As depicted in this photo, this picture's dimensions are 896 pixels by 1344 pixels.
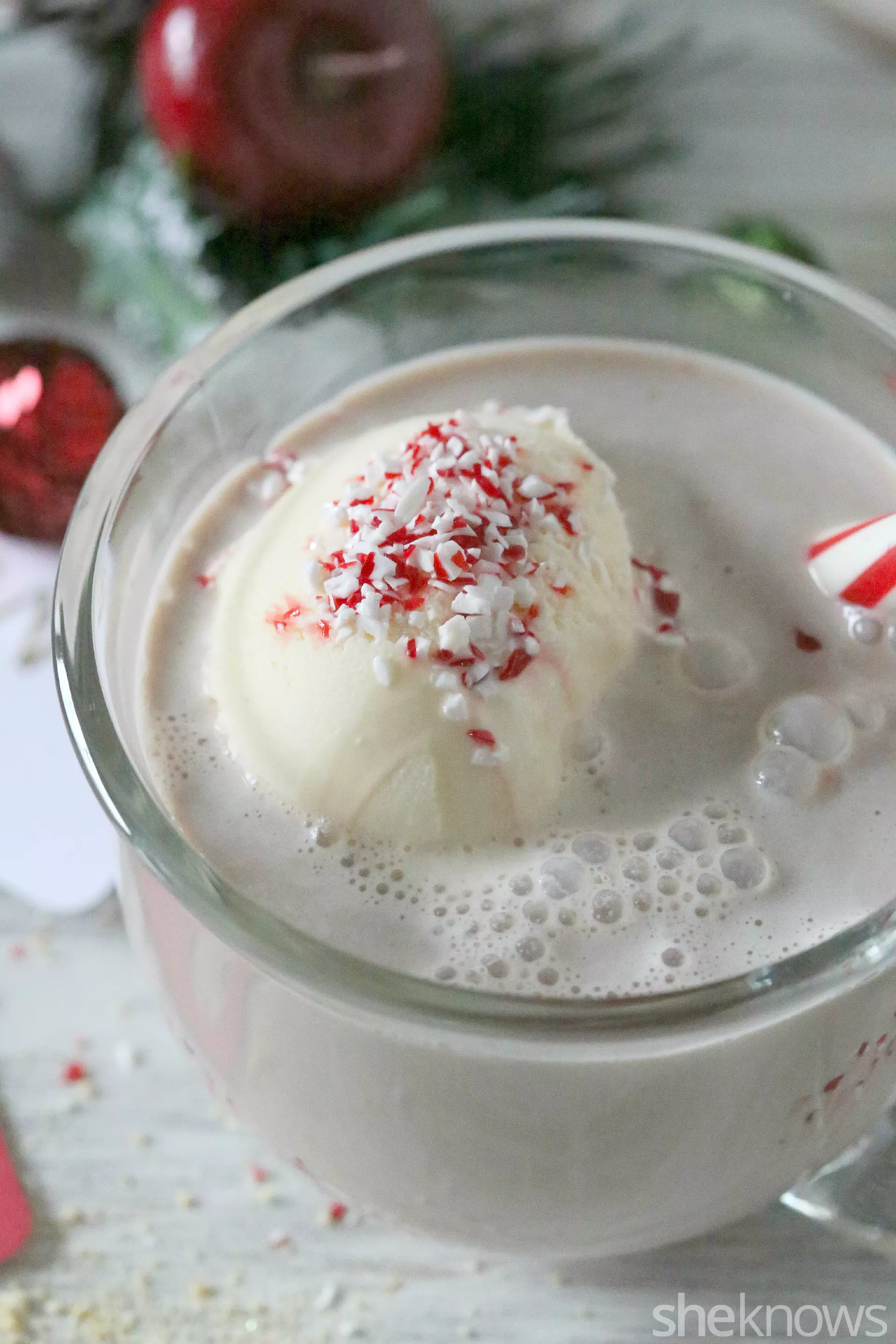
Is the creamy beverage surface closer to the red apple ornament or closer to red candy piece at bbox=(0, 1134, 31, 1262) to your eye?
red candy piece at bbox=(0, 1134, 31, 1262)

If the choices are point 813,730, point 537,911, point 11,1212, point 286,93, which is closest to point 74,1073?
point 11,1212

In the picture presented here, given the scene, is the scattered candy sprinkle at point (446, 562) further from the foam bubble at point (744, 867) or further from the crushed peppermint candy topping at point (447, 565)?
the foam bubble at point (744, 867)

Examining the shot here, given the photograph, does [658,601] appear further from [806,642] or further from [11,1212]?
[11,1212]

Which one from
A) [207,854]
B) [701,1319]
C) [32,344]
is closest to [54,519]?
[32,344]

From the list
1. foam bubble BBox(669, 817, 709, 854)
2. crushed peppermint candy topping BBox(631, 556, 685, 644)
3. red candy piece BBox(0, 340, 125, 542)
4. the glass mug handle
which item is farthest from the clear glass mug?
red candy piece BBox(0, 340, 125, 542)

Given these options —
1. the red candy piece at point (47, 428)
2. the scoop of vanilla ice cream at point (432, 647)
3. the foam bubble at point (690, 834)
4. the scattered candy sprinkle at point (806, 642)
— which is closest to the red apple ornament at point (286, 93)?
the red candy piece at point (47, 428)

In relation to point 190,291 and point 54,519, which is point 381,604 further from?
point 190,291
